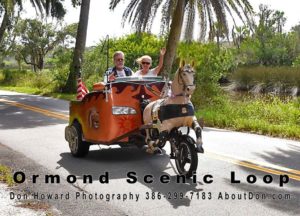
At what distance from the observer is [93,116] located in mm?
7820

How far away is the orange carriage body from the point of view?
7.45 m

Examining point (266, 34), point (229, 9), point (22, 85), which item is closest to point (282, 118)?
point (229, 9)

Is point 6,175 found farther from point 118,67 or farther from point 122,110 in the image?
point 118,67

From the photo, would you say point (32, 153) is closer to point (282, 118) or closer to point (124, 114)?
point (124, 114)

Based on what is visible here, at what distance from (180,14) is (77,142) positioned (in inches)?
395

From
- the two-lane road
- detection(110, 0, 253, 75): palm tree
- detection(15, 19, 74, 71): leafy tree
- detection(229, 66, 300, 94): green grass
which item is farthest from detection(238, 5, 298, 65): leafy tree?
the two-lane road

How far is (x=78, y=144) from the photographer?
8.18 metres

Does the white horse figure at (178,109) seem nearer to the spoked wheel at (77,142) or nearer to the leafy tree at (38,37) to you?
the spoked wheel at (77,142)

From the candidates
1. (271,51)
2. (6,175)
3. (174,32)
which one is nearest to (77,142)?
(6,175)

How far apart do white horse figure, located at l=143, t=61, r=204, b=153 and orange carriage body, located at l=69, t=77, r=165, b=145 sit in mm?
676

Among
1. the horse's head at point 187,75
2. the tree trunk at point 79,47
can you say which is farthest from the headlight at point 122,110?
the tree trunk at point 79,47

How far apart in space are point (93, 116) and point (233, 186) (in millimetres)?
2979

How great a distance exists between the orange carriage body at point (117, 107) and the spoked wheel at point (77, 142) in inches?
12.8

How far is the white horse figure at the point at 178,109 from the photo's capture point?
6160mm
